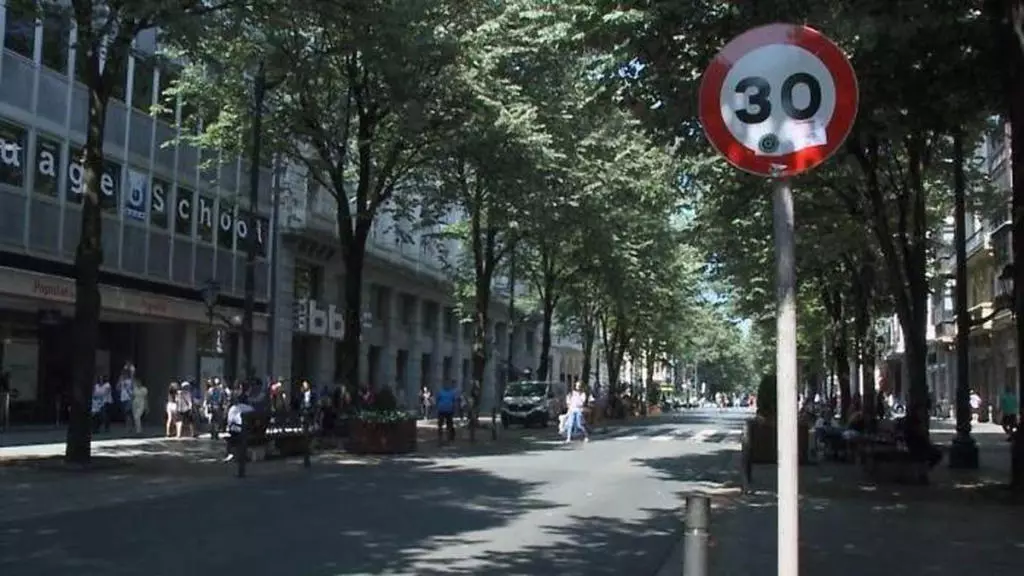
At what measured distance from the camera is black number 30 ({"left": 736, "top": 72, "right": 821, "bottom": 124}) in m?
4.66

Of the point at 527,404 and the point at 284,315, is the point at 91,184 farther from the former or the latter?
the point at 527,404

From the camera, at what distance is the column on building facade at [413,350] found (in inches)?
2163

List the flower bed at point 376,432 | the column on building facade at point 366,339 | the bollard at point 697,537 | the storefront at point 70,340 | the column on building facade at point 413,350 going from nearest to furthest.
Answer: the bollard at point 697,537 < the flower bed at point 376,432 < the storefront at point 70,340 < the column on building facade at point 366,339 < the column on building facade at point 413,350

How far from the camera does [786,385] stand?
4637 mm

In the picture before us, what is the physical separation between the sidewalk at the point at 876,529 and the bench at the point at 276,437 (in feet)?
29.0

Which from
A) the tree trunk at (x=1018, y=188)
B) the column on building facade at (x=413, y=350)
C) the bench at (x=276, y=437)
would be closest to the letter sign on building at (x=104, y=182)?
the bench at (x=276, y=437)

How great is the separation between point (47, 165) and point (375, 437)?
11088 millimetres

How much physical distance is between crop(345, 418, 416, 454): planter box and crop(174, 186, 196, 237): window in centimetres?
1206

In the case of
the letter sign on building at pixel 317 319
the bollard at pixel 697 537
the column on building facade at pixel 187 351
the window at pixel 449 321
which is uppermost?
the window at pixel 449 321

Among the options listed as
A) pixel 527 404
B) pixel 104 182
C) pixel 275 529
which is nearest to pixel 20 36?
pixel 104 182

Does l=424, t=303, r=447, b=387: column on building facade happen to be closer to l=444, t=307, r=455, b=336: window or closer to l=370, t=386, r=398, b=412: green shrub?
l=444, t=307, r=455, b=336: window

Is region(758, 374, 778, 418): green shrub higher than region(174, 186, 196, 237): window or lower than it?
lower

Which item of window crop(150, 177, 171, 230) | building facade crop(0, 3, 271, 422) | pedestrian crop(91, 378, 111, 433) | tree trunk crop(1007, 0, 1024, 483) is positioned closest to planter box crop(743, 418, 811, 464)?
tree trunk crop(1007, 0, 1024, 483)

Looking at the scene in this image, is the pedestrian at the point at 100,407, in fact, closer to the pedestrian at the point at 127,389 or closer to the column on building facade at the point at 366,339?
the pedestrian at the point at 127,389
